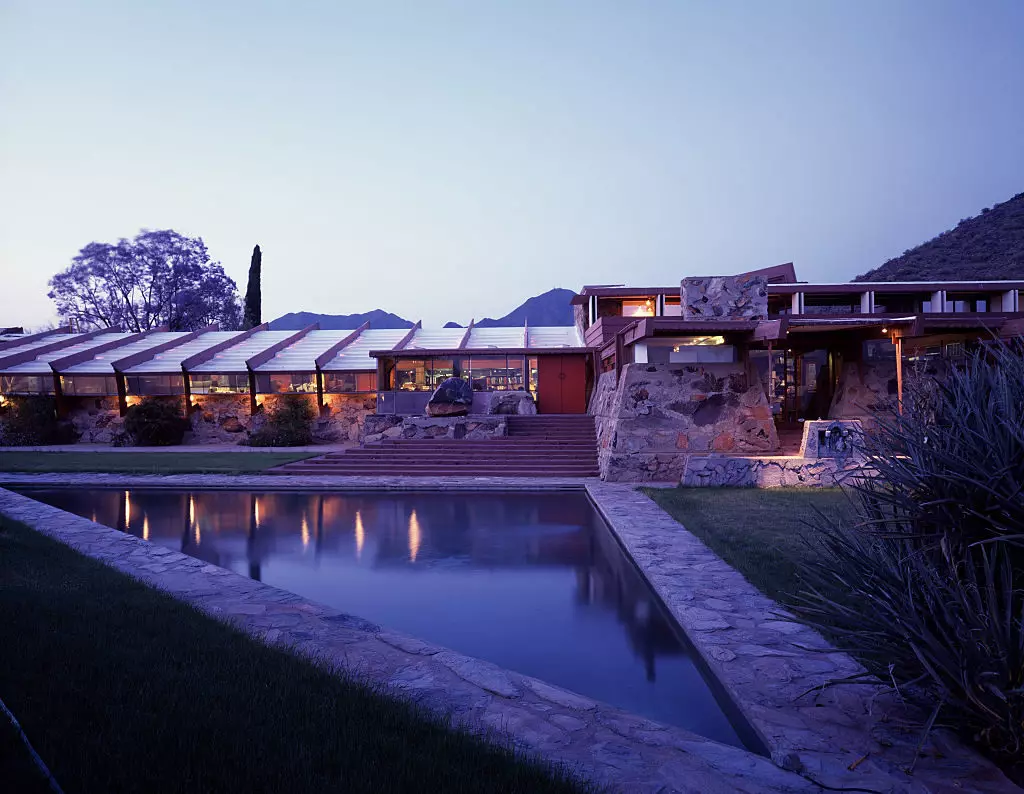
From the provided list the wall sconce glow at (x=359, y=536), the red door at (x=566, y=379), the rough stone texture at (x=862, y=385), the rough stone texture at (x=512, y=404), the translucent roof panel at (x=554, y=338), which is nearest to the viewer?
the wall sconce glow at (x=359, y=536)

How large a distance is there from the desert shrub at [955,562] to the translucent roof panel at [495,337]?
2099cm

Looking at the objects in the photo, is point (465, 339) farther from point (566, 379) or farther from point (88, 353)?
point (88, 353)

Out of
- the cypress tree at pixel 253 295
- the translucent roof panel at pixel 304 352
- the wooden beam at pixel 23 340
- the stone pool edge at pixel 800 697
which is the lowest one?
the stone pool edge at pixel 800 697

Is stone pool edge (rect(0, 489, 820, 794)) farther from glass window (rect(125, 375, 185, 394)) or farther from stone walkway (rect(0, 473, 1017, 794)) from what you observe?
glass window (rect(125, 375, 185, 394))

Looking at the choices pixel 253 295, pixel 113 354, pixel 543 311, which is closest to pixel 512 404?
A: pixel 113 354

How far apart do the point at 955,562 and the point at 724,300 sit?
43.0 ft

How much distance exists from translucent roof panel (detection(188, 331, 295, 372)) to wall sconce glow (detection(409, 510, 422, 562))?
16474 millimetres

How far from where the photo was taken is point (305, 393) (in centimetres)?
2534

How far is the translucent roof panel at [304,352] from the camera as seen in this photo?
2509 centimetres

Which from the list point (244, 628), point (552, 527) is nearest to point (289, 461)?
point (552, 527)

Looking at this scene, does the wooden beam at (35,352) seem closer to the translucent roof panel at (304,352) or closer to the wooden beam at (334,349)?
the translucent roof panel at (304,352)

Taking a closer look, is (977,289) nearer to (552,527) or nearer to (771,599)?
(552,527)

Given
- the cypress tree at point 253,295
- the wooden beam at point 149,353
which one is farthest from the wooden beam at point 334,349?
the cypress tree at point 253,295

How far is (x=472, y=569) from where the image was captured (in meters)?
8.49
